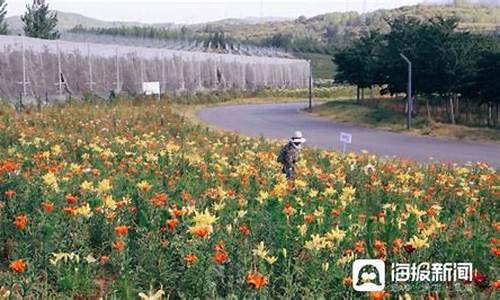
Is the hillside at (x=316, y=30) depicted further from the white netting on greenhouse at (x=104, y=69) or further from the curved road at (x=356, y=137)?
the curved road at (x=356, y=137)

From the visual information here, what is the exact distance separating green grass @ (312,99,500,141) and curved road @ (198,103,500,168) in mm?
932

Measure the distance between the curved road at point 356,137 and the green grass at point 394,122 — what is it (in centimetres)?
93

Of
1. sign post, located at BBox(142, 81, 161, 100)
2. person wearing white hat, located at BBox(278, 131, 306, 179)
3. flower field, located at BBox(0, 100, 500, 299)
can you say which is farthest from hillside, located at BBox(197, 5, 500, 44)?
flower field, located at BBox(0, 100, 500, 299)

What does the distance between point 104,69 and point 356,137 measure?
15.0 metres

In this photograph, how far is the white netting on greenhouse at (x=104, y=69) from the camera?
28.8 m

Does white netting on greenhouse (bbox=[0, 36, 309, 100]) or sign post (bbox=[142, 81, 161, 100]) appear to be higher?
white netting on greenhouse (bbox=[0, 36, 309, 100])

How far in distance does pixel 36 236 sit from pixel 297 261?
1.90 meters

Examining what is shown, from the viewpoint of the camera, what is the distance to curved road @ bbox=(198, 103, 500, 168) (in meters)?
20.6

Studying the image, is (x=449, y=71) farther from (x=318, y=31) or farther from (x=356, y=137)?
(x=318, y=31)

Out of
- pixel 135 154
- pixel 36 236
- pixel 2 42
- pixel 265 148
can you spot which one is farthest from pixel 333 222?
pixel 2 42

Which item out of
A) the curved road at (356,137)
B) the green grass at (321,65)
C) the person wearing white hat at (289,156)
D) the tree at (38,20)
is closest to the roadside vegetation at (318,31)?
the green grass at (321,65)

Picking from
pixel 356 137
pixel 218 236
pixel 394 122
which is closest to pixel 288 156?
pixel 218 236

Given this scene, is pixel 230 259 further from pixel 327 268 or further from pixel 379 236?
pixel 379 236

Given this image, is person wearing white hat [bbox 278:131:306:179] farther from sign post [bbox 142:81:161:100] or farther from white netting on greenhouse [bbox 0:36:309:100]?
sign post [bbox 142:81:161:100]
